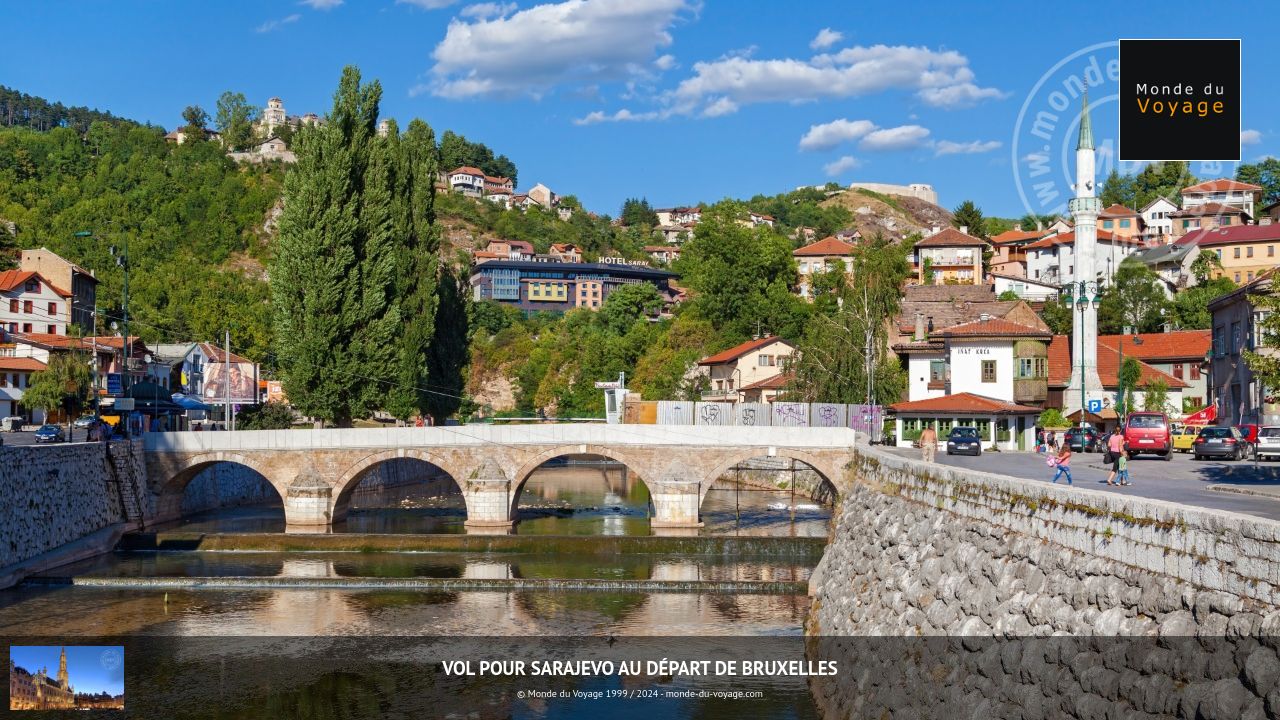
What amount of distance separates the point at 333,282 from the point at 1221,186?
95919 millimetres

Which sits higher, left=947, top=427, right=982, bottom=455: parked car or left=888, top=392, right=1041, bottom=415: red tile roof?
left=888, top=392, right=1041, bottom=415: red tile roof

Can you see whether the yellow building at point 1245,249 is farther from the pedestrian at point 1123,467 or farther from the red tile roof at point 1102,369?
the pedestrian at point 1123,467

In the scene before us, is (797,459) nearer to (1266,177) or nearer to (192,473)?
(192,473)

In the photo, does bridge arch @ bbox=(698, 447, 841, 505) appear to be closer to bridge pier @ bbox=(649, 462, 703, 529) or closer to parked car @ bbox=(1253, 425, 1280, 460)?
bridge pier @ bbox=(649, 462, 703, 529)

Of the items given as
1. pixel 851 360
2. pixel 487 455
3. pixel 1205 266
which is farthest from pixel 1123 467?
pixel 1205 266

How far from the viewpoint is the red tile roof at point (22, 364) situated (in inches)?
2402

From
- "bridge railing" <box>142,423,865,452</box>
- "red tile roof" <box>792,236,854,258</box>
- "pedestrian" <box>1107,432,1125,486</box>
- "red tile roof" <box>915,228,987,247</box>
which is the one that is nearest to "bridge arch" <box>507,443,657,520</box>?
"bridge railing" <box>142,423,865,452</box>

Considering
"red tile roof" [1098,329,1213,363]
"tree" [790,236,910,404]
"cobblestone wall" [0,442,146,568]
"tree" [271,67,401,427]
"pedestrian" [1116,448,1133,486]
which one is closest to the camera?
"pedestrian" [1116,448,1133,486]

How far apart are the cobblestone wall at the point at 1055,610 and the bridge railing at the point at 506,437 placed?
17519 mm

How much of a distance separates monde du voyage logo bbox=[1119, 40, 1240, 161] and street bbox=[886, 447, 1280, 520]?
20.8 feet

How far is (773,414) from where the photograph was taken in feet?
155

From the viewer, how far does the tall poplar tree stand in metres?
44.3

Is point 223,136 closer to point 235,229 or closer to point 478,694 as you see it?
point 235,229

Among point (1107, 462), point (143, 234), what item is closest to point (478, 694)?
point (1107, 462)
